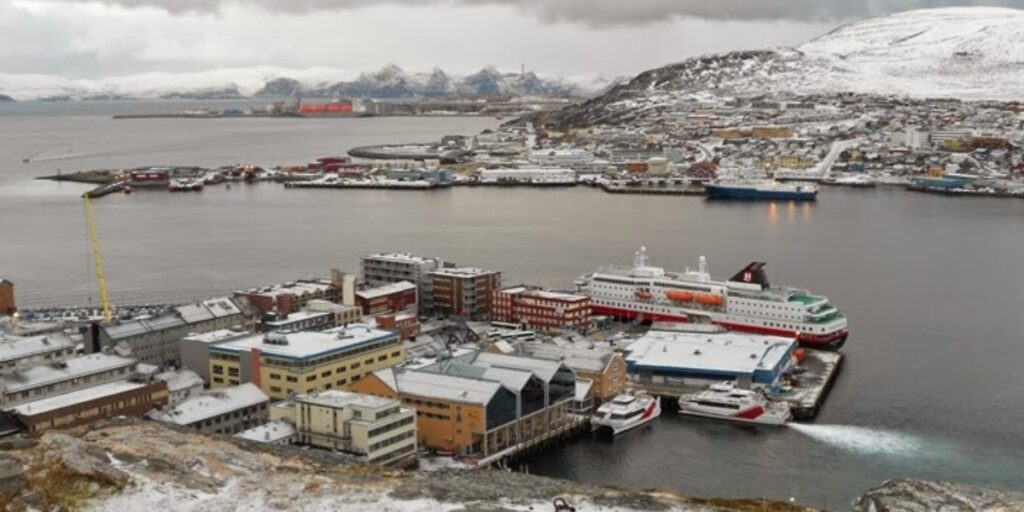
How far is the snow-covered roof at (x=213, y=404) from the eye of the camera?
18.2 ft

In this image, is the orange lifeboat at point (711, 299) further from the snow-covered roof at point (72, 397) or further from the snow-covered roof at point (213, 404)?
the snow-covered roof at point (72, 397)

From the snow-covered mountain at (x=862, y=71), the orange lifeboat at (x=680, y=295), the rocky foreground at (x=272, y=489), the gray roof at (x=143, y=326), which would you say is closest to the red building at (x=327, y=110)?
the snow-covered mountain at (x=862, y=71)

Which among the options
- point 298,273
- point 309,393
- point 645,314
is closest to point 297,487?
point 309,393

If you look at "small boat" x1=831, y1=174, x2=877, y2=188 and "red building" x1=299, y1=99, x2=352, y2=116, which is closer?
"small boat" x1=831, y1=174, x2=877, y2=188

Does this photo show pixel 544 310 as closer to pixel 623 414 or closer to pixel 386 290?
pixel 386 290

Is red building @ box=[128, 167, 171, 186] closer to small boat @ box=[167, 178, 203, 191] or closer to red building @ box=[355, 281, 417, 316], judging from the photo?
small boat @ box=[167, 178, 203, 191]

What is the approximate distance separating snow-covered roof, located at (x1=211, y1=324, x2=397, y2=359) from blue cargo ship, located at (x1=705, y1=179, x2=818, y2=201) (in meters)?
13.8

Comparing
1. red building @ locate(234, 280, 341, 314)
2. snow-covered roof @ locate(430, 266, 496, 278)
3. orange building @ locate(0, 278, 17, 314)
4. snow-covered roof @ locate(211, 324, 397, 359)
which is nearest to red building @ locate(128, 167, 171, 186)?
orange building @ locate(0, 278, 17, 314)

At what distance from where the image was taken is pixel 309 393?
5957 mm

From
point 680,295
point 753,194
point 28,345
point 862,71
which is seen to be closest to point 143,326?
point 28,345

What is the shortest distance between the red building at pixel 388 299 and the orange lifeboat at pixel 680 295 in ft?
7.13

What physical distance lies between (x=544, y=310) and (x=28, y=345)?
3.85 metres

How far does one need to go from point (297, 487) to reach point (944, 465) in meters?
4.20

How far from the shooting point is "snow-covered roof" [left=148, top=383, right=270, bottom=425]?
5.56 m
